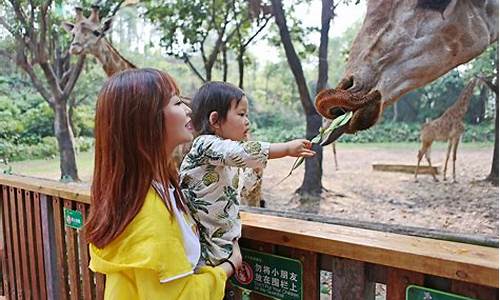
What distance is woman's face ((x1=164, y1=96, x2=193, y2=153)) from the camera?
0.86 m

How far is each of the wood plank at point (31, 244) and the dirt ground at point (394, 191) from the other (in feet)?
5.56

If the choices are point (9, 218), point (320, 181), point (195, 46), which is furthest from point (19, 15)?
point (320, 181)

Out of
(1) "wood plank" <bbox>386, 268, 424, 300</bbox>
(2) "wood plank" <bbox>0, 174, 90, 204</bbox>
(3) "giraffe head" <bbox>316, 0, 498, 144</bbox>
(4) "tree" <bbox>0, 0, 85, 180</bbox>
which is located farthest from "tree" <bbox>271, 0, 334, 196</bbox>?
(4) "tree" <bbox>0, 0, 85, 180</bbox>

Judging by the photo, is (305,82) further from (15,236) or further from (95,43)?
(15,236)

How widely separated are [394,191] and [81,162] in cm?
298

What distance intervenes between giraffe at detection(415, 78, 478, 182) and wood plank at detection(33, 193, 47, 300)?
2.73 m

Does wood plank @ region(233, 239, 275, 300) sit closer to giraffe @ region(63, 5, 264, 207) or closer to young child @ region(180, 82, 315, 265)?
young child @ region(180, 82, 315, 265)

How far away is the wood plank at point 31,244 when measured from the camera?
181 centimetres

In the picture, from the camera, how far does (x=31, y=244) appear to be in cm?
183

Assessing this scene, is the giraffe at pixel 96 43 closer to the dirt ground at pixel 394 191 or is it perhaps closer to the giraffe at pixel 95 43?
the giraffe at pixel 95 43

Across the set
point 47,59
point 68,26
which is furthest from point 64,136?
point 68,26

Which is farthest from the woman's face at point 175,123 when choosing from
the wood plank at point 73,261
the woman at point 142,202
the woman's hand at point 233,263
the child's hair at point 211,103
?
the wood plank at point 73,261

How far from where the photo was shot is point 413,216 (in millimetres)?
3994

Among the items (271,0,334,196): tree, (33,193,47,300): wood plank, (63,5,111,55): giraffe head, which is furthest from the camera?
(63,5,111,55): giraffe head
